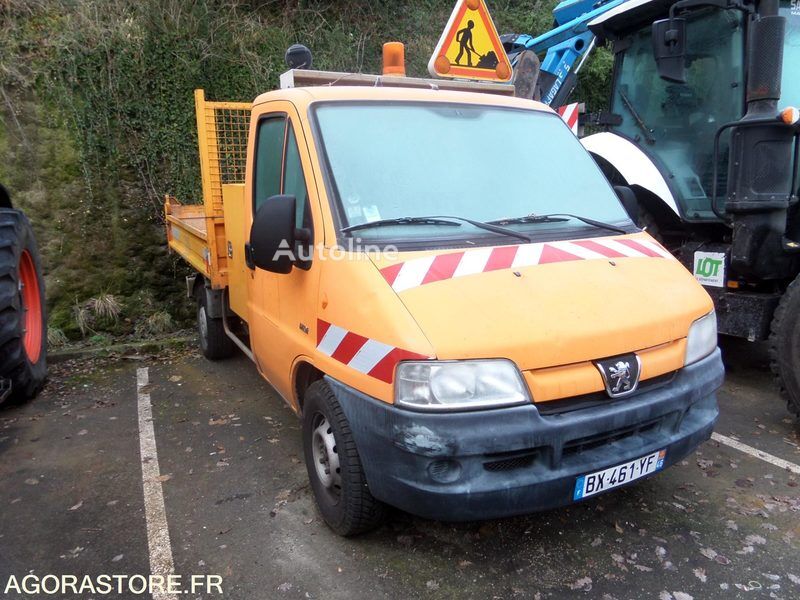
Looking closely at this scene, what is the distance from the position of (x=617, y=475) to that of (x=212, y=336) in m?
4.15

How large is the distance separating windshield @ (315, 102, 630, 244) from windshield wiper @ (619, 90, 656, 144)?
7.01 feet

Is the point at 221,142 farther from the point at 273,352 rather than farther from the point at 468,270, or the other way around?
the point at 468,270

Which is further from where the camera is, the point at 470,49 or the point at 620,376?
the point at 470,49

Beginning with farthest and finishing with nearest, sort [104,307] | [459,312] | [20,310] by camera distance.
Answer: [104,307] → [20,310] → [459,312]

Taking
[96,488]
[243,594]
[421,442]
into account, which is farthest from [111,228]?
[421,442]

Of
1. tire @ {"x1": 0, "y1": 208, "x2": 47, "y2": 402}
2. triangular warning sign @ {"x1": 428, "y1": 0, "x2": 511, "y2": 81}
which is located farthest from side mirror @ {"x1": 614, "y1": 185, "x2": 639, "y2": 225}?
tire @ {"x1": 0, "y1": 208, "x2": 47, "y2": 402}

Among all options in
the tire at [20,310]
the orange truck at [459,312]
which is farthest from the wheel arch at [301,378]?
the tire at [20,310]

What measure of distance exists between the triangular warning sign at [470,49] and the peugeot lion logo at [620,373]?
2.93m

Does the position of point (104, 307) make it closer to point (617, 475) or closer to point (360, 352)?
point (360, 352)

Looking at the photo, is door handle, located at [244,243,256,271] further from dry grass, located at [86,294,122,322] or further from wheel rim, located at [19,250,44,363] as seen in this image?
dry grass, located at [86,294,122,322]

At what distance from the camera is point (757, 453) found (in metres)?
3.81

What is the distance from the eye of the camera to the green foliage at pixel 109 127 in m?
6.93

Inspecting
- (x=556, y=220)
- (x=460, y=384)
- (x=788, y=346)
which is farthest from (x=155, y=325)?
(x=788, y=346)

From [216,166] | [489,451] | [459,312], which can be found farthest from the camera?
[216,166]
